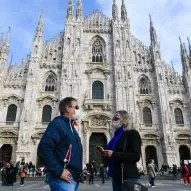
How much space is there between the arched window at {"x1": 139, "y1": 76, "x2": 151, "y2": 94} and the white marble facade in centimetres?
10

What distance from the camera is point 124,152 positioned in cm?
329

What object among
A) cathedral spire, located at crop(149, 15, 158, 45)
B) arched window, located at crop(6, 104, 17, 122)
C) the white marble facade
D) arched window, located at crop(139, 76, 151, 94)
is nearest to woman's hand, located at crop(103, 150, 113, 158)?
the white marble facade

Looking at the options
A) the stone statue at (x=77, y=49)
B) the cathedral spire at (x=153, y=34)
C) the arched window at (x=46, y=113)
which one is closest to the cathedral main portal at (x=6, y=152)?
the arched window at (x=46, y=113)

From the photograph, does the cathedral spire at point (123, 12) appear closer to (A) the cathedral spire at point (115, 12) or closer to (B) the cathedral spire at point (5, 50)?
(A) the cathedral spire at point (115, 12)

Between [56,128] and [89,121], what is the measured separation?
2113 cm

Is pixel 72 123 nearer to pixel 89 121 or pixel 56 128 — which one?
pixel 56 128

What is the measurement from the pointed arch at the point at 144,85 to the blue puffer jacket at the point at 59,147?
23.8 meters

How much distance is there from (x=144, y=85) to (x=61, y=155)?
2461 cm

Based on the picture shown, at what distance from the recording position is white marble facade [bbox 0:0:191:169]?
907 inches

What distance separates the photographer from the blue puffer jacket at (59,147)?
8.61 ft

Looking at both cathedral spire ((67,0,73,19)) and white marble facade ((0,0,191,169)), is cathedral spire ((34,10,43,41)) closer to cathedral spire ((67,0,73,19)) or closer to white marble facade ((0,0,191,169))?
white marble facade ((0,0,191,169))

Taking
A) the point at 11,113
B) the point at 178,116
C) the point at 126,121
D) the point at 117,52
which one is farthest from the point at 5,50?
the point at 126,121

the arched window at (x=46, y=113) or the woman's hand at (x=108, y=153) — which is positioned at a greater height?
the arched window at (x=46, y=113)

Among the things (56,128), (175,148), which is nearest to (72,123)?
(56,128)
